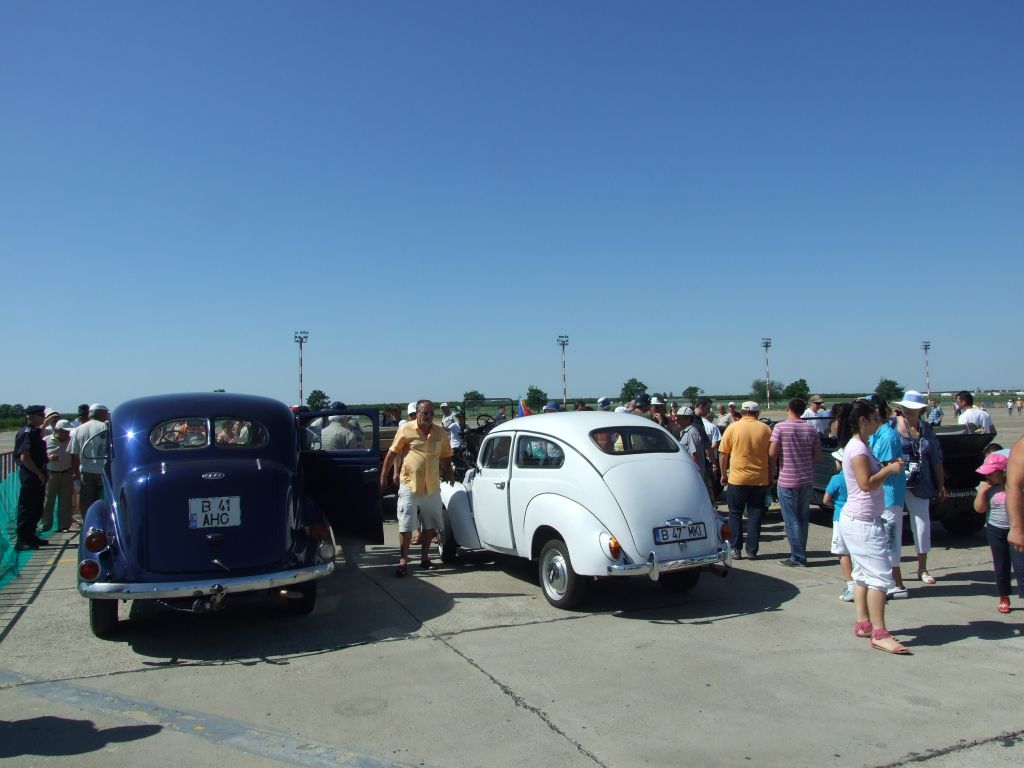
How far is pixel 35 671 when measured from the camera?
213 inches

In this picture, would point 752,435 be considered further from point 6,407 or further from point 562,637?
point 6,407

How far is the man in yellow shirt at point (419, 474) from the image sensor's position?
26.7 feet

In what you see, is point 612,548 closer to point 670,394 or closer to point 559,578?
point 559,578

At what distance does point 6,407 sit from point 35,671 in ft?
344

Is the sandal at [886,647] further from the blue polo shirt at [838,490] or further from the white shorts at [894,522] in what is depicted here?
the blue polo shirt at [838,490]

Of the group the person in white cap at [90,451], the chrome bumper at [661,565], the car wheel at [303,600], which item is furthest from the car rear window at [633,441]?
the person in white cap at [90,451]

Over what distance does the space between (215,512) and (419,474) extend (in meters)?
2.48

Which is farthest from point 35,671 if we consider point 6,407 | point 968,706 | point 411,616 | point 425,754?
point 6,407

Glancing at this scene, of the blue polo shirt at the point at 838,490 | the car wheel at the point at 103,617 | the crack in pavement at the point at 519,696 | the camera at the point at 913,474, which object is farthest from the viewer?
the camera at the point at 913,474

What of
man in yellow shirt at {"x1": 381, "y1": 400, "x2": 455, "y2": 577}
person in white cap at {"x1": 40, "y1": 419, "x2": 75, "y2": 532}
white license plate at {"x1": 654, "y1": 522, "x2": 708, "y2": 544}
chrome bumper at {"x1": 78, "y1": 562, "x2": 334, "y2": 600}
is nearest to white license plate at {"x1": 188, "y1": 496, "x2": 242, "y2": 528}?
chrome bumper at {"x1": 78, "y1": 562, "x2": 334, "y2": 600}

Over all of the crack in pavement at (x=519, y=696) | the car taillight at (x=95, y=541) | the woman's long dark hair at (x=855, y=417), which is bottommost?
the crack in pavement at (x=519, y=696)

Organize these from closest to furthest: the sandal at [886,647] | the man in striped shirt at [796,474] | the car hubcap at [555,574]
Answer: the sandal at [886,647], the car hubcap at [555,574], the man in striped shirt at [796,474]

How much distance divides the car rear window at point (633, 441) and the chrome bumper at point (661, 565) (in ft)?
3.40

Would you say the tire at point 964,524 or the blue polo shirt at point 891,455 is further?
the tire at point 964,524
